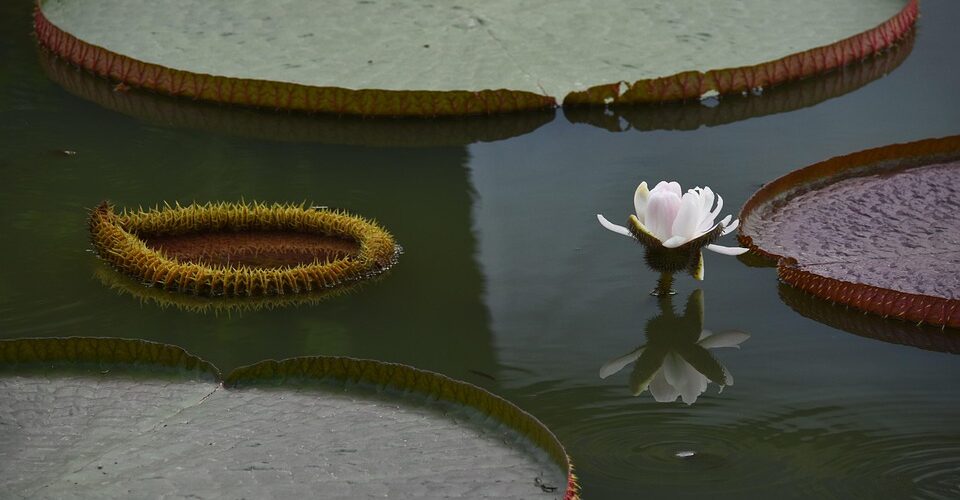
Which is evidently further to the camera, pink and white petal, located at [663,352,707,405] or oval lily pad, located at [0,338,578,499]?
pink and white petal, located at [663,352,707,405]

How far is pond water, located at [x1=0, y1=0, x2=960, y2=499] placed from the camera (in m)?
2.06

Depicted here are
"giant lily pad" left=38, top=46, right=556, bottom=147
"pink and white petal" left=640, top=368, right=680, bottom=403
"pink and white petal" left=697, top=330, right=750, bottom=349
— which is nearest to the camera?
"pink and white petal" left=640, top=368, right=680, bottom=403

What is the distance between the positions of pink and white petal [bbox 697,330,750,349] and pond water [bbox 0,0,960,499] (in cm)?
2

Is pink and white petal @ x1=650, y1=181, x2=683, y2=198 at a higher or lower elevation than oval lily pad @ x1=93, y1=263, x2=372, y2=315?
higher

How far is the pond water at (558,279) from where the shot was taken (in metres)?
2.06

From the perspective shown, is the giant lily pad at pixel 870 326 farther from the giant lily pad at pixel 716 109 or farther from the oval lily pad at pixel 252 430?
the giant lily pad at pixel 716 109

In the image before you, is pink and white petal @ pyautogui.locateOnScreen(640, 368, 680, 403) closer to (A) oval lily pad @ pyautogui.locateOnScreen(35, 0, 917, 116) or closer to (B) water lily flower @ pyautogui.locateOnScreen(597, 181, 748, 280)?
(B) water lily flower @ pyautogui.locateOnScreen(597, 181, 748, 280)

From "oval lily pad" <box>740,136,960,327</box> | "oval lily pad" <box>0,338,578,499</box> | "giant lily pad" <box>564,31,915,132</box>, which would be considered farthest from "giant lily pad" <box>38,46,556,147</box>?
"oval lily pad" <box>0,338,578,499</box>

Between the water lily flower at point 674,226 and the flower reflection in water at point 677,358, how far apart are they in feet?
0.29

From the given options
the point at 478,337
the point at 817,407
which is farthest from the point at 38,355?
the point at 817,407

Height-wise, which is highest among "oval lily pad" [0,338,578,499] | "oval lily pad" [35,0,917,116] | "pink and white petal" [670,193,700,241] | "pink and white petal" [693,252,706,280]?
"oval lily pad" [35,0,917,116]

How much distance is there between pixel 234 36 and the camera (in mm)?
3951

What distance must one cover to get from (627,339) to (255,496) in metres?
0.85

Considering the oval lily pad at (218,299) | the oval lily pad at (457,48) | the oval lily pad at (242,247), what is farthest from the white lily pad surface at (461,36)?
the oval lily pad at (218,299)
